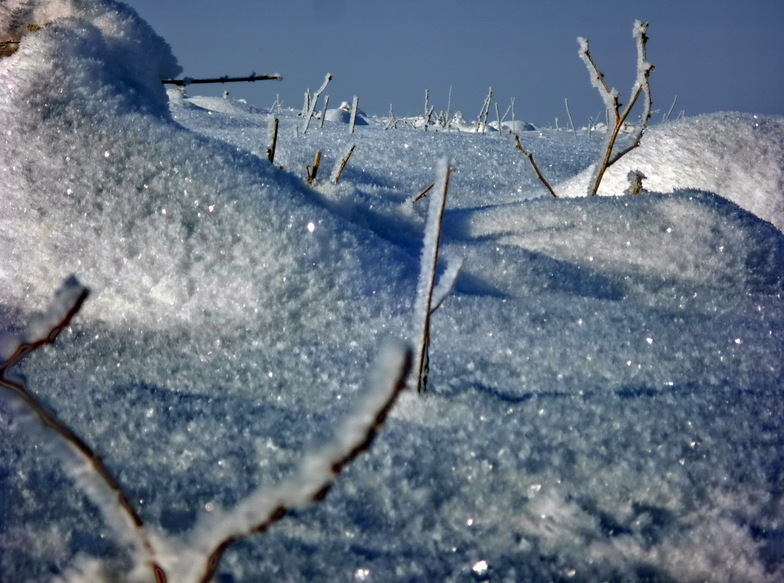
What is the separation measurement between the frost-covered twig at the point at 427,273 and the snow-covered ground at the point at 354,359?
6 centimetres

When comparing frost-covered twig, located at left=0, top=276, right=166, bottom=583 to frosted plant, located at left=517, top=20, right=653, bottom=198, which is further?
frosted plant, located at left=517, top=20, right=653, bottom=198

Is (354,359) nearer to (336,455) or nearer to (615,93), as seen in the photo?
(336,455)

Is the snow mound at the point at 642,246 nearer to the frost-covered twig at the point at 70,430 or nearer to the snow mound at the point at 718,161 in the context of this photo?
the snow mound at the point at 718,161

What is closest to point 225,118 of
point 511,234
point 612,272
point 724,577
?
point 511,234

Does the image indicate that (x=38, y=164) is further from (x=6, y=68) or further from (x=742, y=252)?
(x=742, y=252)

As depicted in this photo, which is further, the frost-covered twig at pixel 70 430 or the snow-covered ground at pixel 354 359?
the snow-covered ground at pixel 354 359

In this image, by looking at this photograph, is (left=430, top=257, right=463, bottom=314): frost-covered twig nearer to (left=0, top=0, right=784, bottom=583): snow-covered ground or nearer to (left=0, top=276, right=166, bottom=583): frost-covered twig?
(left=0, top=0, right=784, bottom=583): snow-covered ground

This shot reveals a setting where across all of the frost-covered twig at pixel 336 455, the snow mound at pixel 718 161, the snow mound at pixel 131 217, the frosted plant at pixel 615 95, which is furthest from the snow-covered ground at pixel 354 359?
the snow mound at pixel 718 161

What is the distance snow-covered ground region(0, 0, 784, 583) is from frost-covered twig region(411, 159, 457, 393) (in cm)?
6

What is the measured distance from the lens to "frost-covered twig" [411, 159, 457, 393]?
83 centimetres

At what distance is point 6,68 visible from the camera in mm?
1317

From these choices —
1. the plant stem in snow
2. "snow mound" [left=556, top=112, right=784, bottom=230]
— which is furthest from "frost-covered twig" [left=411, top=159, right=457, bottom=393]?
"snow mound" [left=556, top=112, right=784, bottom=230]

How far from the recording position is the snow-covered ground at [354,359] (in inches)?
28.6

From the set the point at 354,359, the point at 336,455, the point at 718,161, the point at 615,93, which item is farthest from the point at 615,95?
the point at 336,455
